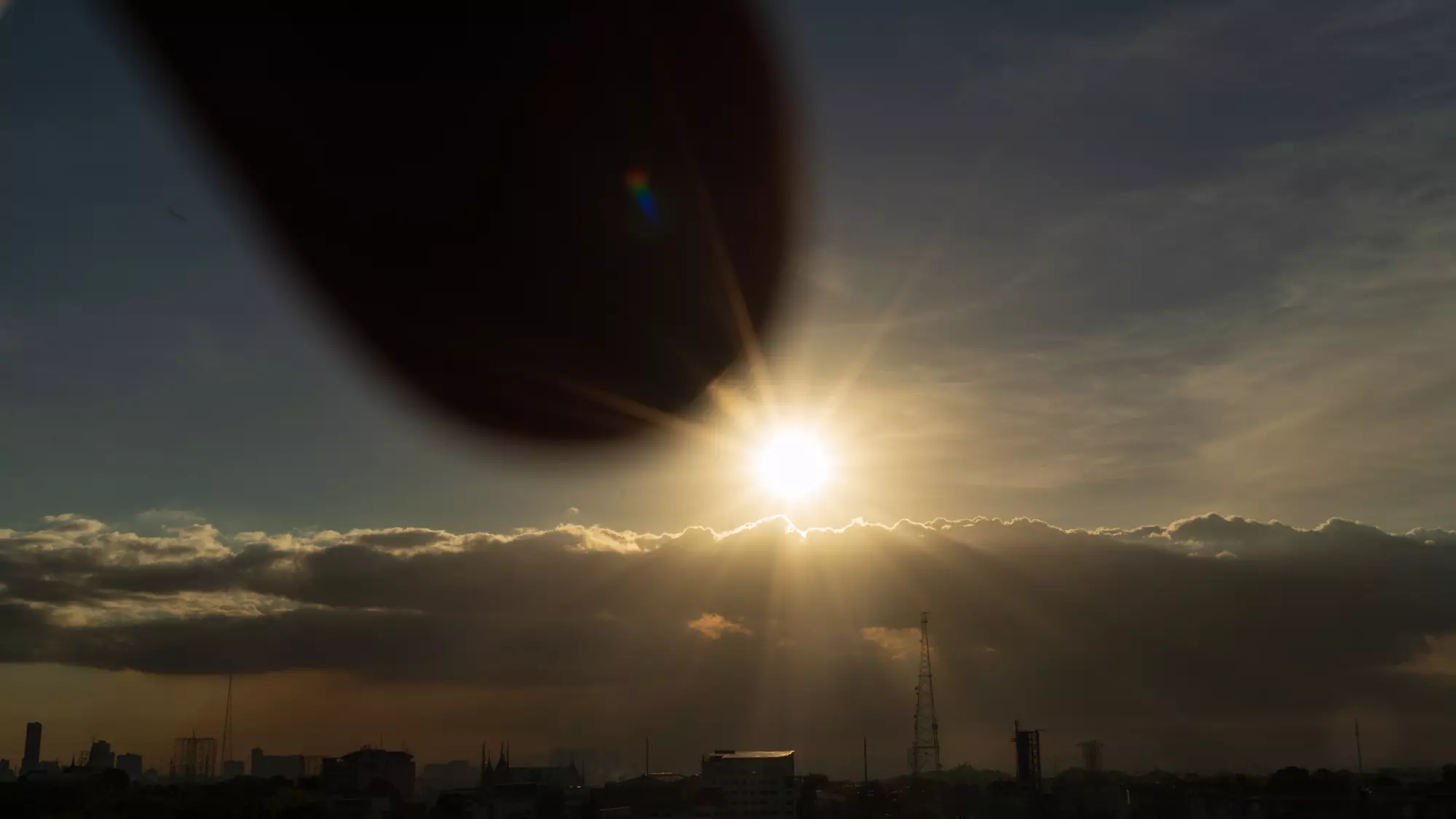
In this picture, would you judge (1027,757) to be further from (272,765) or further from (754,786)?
(272,765)

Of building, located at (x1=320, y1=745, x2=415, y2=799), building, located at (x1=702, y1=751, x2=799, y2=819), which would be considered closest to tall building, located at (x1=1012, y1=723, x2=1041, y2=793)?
building, located at (x1=702, y1=751, x2=799, y2=819)

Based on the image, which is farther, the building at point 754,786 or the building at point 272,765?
the building at point 272,765

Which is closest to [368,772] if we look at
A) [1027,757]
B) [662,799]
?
A: [662,799]

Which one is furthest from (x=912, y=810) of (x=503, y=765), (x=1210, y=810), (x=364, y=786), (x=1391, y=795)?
(x=503, y=765)

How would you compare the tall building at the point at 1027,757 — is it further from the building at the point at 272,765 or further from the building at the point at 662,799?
the building at the point at 272,765

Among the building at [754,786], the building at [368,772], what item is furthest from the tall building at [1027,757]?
the building at [368,772]
